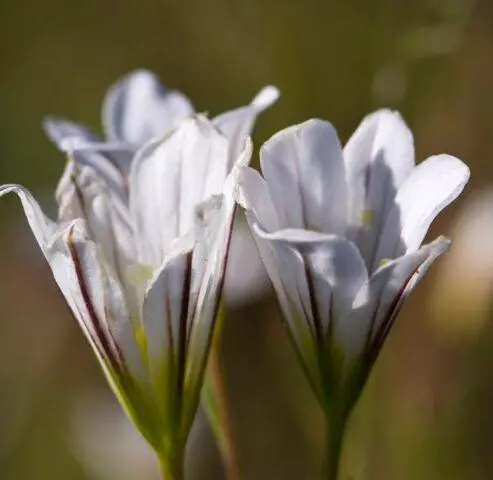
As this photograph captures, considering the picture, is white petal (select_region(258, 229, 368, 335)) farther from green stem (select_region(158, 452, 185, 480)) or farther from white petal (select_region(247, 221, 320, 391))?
A: green stem (select_region(158, 452, 185, 480))

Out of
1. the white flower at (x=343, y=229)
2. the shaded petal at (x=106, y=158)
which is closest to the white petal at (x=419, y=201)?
the white flower at (x=343, y=229)

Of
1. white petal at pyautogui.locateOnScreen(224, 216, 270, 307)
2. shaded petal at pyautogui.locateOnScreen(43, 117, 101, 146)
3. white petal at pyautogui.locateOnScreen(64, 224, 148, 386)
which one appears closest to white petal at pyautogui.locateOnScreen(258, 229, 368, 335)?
white petal at pyautogui.locateOnScreen(64, 224, 148, 386)

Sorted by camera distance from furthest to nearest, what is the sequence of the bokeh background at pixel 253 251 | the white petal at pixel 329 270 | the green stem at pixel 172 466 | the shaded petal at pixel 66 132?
1. the bokeh background at pixel 253 251
2. the shaded petal at pixel 66 132
3. the green stem at pixel 172 466
4. the white petal at pixel 329 270

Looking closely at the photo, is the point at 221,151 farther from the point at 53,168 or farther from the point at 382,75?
the point at 53,168

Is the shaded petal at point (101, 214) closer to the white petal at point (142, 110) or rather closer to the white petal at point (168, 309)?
the white petal at point (168, 309)

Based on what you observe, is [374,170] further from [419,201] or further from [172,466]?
[172,466]

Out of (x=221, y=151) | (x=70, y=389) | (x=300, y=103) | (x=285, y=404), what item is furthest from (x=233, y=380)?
(x=221, y=151)
